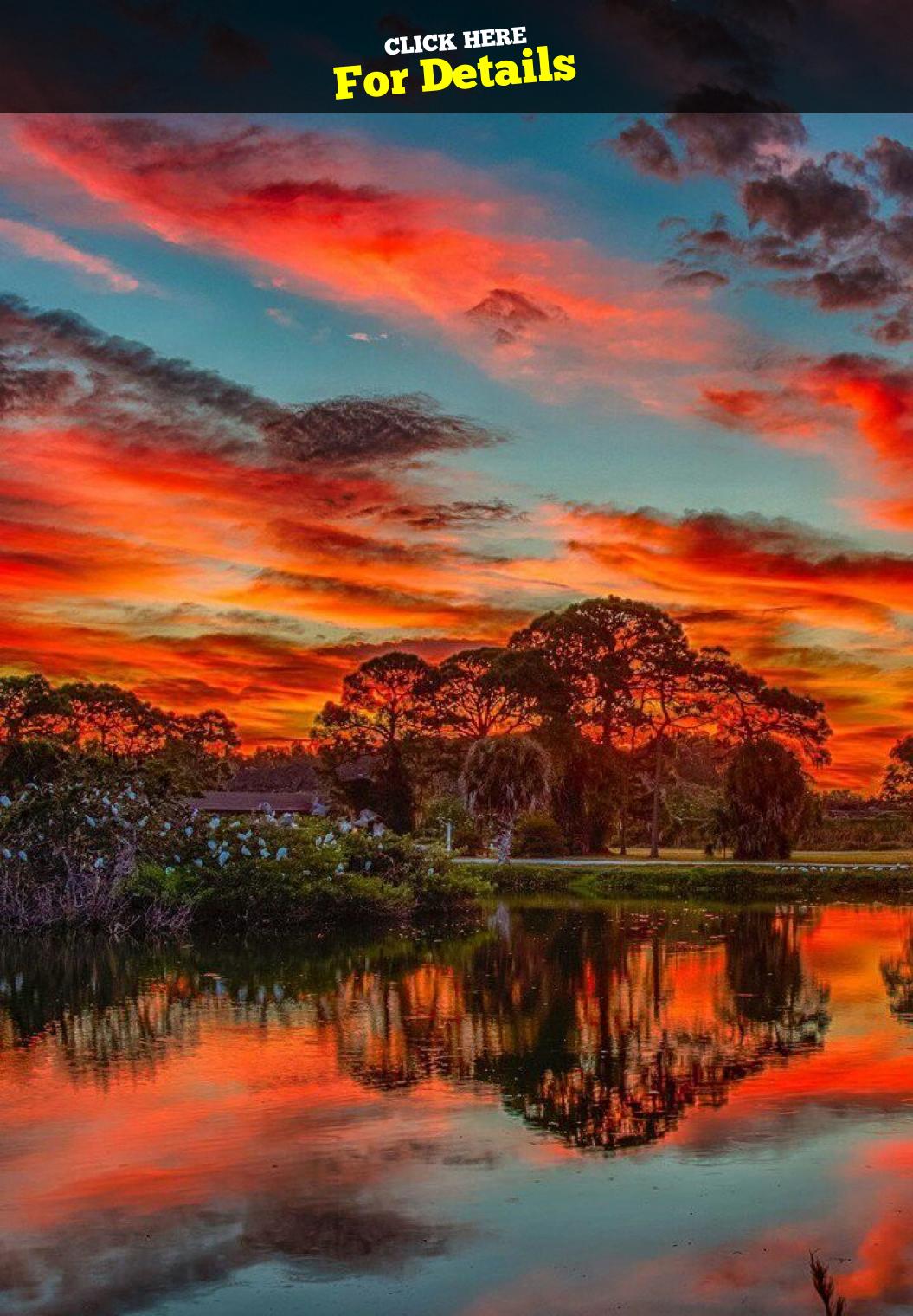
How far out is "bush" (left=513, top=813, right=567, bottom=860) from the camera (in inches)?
2029

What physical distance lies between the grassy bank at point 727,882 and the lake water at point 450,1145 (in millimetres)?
18580

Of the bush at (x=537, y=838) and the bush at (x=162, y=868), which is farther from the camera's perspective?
the bush at (x=537, y=838)

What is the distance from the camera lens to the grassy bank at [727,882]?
35281 mm

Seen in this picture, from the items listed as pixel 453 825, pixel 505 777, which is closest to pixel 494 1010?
pixel 505 777

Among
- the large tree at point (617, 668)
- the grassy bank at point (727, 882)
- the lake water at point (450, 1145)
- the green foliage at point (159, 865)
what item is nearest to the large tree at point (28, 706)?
the large tree at point (617, 668)

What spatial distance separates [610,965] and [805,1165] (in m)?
10.8

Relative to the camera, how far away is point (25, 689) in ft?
219

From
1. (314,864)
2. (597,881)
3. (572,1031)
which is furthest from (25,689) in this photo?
(572,1031)

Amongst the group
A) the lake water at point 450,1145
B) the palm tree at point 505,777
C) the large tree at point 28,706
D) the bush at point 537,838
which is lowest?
the lake water at point 450,1145

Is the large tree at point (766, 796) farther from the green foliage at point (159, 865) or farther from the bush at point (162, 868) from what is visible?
the bush at point (162, 868)

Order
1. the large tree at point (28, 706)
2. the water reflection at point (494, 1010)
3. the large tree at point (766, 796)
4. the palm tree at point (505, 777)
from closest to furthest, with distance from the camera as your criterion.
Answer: the water reflection at point (494, 1010) < the palm tree at point (505, 777) < the large tree at point (766, 796) < the large tree at point (28, 706)

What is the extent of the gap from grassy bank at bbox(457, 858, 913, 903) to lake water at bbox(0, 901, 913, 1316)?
61.0ft

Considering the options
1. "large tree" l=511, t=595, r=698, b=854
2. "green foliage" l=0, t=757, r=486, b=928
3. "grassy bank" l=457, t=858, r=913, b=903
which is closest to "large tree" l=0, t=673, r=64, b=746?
"large tree" l=511, t=595, r=698, b=854

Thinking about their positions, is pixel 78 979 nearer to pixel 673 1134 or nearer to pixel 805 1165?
pixel 673 1134
